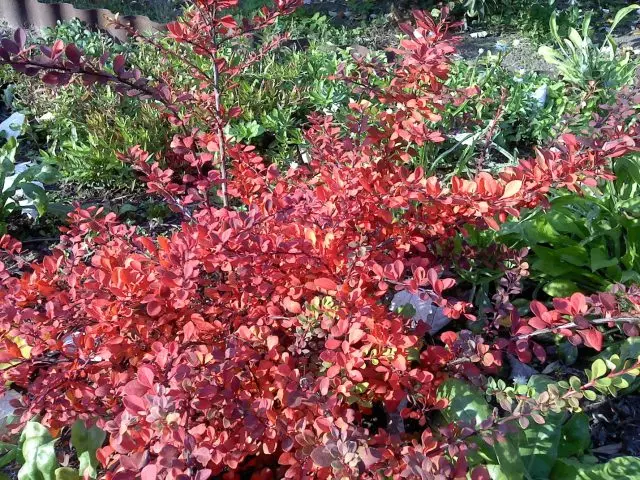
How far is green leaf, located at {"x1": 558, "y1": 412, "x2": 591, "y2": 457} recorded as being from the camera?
1.90 m

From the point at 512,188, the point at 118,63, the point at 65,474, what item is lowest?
the point at 65,474

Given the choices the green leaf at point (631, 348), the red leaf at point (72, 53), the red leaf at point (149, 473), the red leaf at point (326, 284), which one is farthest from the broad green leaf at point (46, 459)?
the green leaf at point (631, 348)

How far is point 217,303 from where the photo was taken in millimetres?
1812

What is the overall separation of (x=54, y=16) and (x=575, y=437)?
5.22 meters

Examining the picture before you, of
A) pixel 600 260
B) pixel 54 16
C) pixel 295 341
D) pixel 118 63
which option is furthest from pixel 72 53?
pixel 54 16

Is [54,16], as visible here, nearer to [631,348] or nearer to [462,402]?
[462,402]

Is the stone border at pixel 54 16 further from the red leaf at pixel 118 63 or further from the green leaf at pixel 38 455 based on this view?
the green leaf at pixel 38 455

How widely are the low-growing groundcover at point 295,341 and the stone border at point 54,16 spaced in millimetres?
Answer: 3308

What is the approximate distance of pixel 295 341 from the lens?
1781mm

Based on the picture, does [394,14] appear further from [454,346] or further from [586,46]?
[454,346]

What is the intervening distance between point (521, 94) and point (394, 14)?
6.38 ft

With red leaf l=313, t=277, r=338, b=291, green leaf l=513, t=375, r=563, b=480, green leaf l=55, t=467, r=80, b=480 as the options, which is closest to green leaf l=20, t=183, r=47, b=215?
green leaf l=55, t=467, r=80, b=480

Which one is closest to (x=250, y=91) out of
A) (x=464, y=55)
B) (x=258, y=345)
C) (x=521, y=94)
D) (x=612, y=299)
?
(x=521, y=94)

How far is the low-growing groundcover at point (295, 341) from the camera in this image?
4.73ft
